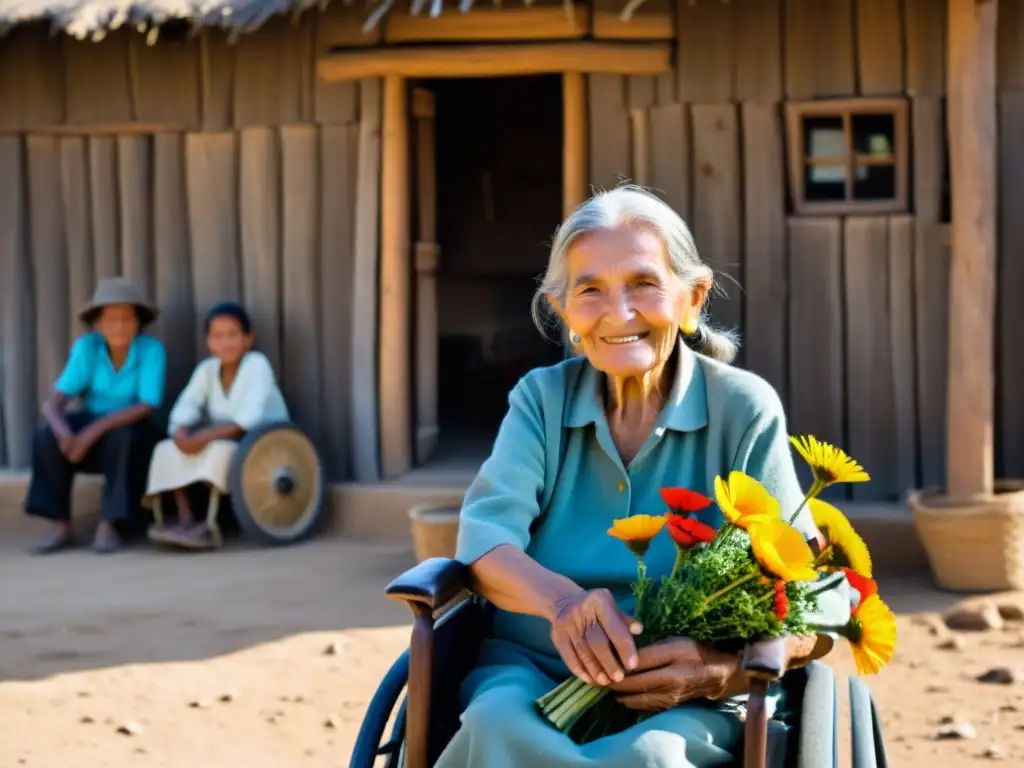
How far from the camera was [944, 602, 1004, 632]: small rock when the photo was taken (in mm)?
5359

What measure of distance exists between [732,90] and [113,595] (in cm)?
390

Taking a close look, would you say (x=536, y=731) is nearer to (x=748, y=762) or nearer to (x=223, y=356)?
(x=748, y=762)

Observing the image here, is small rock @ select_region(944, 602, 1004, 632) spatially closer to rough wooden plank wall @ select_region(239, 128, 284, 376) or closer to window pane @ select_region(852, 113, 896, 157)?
window pane @ select_region(852, 113, 896, 157)

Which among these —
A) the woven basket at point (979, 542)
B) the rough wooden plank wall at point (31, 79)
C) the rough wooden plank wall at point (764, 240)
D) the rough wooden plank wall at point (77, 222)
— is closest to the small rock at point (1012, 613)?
the woven basket at point (979, 542)

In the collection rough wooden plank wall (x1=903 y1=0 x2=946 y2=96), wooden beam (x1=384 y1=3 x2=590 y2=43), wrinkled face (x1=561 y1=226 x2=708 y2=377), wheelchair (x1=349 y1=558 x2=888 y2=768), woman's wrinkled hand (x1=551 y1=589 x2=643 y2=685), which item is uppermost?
wooden beam (x1=384 y1=3 x2=590 y2=43)

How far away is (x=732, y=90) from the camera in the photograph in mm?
6949

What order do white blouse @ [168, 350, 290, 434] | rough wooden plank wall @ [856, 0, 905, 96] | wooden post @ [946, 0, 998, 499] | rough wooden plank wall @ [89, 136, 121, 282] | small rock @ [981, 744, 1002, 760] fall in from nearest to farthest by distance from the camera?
small rock @ [981, 744, 1002, 760]
wooden post @ [946, 0, 998, 499]
rough wooden plank wall @ [856, 0, 905, 96]
white blouse @ [168, 350, 290, 434]
rough wooden plank wall @ [89, 136, 121, 282]

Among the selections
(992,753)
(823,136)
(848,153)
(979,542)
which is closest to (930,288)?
(848,153)

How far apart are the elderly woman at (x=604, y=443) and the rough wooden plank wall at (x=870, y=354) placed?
14.0ft

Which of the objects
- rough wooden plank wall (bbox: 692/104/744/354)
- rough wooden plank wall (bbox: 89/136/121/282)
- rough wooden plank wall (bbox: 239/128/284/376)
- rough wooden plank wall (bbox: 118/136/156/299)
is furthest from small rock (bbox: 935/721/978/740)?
rough wooden plank wall (bbox: 89/136/121/282)

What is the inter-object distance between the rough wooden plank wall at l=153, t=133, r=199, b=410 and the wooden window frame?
139 inches

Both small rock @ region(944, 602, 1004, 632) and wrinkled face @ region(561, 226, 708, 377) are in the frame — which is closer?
wrinkled face @ region(561, 226, 708, 377)

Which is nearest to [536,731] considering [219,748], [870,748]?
[870,748]

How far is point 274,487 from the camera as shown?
739 cm
